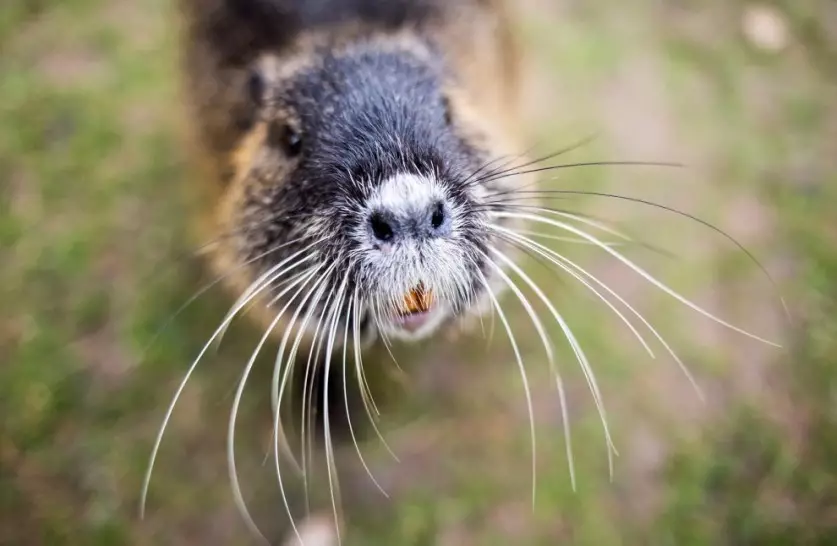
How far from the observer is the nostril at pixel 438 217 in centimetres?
130

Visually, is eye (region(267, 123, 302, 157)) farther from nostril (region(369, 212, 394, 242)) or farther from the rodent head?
nostril (region(369, 212, 394, 242))

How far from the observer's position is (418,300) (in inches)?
56.8

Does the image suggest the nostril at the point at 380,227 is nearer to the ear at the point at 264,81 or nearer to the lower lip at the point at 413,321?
the lower lip at the point at 413,321

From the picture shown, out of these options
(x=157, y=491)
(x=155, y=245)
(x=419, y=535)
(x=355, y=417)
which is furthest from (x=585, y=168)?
(x=157, y=491)

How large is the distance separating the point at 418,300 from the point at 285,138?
21.5 inches

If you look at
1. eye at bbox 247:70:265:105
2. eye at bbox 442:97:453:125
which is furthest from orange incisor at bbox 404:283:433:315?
eye at bbox 247:70:265:105

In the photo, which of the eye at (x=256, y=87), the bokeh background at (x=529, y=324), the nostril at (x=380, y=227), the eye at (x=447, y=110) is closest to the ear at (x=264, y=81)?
the eye at (x=256, y=87)

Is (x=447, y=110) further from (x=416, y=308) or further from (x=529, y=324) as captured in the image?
(x=529, y=324)

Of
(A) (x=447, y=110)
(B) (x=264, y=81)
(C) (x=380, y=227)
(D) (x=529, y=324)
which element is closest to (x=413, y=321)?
(C) (x=380, y=227)

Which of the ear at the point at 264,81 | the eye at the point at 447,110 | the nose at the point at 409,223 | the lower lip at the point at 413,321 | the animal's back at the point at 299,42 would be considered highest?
the animal's back at the point at 299,42

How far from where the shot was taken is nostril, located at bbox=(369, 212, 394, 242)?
130 cm

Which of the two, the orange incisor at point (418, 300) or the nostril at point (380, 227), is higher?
the nostril at point (380, 227)

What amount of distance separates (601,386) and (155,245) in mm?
1663

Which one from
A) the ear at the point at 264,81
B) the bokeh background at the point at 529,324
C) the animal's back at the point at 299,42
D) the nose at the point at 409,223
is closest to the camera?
the nose at the point at 409,223
